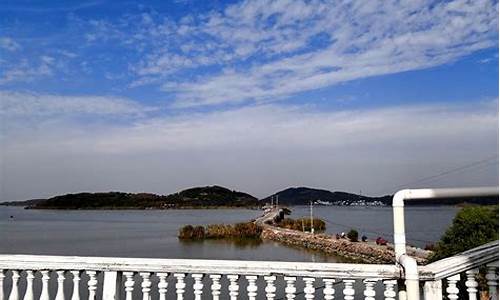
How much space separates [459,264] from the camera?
11.0 feet

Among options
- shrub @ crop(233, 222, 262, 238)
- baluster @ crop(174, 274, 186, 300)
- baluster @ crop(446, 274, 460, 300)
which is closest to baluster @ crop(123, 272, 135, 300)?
baluster @ crop(174, 274, 186, 300)

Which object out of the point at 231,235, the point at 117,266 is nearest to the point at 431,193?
the point at 117,266

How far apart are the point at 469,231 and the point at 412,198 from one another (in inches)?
101

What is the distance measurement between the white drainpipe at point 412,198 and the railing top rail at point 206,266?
10 cm

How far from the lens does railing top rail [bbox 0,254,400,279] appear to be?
3455 millimetres

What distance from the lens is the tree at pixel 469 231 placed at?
4.83m

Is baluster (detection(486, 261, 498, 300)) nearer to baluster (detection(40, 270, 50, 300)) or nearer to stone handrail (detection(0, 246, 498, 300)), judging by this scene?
stone handrail (detection(0, 246, 498, 300))

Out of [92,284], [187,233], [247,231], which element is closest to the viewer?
[92,284]

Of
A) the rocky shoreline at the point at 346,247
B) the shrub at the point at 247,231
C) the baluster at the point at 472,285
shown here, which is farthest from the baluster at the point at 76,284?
the shrub at the point at 247,231

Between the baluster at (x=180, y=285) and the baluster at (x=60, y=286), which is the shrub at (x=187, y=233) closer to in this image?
the baluster at (x=60, y=286)

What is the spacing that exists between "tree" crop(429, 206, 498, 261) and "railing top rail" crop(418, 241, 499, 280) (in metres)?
1.31

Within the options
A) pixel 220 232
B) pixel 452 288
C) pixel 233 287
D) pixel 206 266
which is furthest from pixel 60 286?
pixel 220 232

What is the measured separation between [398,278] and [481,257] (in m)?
0.56

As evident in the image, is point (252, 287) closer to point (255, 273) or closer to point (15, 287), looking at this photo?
point (255, 273)
